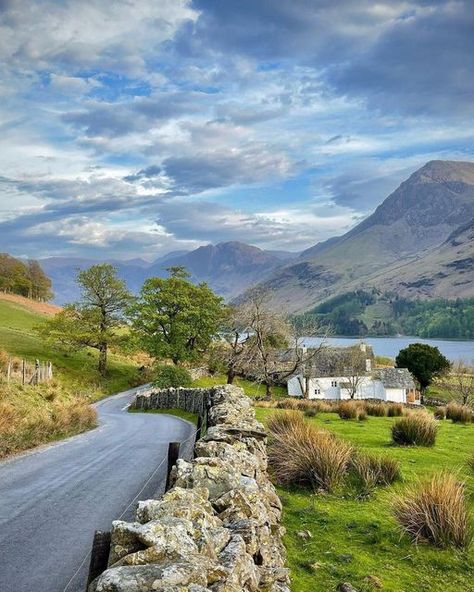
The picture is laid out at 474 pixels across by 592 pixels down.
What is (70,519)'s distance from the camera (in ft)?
40.3

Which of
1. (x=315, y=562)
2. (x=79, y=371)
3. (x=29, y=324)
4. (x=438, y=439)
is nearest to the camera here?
(x=315, y=562)

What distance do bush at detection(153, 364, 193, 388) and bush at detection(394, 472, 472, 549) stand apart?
152 ft

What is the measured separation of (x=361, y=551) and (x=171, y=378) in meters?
47.6

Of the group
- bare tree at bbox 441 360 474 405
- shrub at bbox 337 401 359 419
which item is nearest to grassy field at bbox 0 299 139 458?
shrub at bbox 337 401 359 419

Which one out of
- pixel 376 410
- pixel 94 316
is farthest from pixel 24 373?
pixel 94 316

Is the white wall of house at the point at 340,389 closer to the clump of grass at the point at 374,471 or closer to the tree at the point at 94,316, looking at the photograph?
the tree at the point at 94,316

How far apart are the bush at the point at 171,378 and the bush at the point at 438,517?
152 feet

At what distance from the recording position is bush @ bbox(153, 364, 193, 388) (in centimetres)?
5647

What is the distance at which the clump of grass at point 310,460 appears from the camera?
1427 centimetres

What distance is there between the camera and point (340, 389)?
87375 millimetres

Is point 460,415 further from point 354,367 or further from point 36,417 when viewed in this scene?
point 354,367

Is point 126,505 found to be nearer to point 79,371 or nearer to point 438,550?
point 438,550

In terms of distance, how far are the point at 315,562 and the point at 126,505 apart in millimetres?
5487

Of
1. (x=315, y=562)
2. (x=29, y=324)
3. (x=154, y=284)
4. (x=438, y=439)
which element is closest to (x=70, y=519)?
(x=315, y=562)
